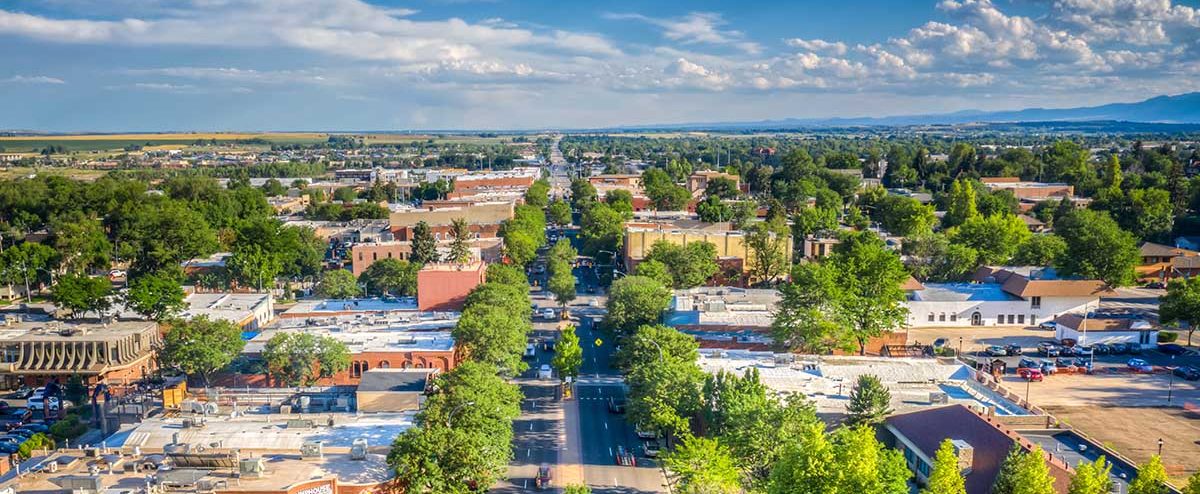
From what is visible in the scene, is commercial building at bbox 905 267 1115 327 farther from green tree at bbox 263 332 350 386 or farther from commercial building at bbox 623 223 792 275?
green tree at bbox 263 332 350 386

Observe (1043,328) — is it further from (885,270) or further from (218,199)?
(218,199)

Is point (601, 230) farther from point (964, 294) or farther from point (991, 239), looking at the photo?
point (964, 294)

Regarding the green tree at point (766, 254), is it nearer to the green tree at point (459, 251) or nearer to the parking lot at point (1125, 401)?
the parking lot at point (1125, 401)

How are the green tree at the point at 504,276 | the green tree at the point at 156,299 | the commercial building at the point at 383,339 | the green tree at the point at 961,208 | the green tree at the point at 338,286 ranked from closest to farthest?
the commercial building at the point at 383,339, the green tree at the point at 156,299, the green tree at the point at 504,276, the green tree at the point at 338,286, the green tree at the point at 961,208

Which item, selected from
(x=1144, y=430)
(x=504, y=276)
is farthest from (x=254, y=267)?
(x=1144, y=430)

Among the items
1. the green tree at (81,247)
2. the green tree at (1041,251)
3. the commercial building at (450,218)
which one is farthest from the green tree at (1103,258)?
the green tree at (81,247)

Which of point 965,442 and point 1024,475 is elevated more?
point 1024,475

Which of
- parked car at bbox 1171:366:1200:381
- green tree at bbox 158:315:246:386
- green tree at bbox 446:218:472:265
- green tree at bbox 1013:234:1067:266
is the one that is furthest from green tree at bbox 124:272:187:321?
green tree at bbox 1013:234:1067:266
